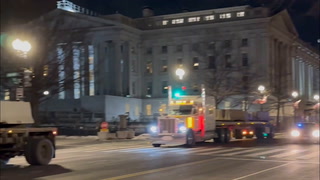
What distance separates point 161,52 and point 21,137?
235ft

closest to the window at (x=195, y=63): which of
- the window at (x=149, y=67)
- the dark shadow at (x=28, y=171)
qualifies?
the window at (x=149, y=67)

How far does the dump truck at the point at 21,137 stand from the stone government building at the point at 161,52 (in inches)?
2078

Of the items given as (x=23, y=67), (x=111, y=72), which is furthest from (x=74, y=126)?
(x=111, y=72)

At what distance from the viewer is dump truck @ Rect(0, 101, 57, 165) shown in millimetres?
16516

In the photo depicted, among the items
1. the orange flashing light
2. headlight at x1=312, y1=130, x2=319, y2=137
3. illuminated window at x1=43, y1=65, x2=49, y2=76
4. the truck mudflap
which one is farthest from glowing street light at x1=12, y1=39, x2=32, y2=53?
headlight at x1=312, y1=130, x2=319, y2=137

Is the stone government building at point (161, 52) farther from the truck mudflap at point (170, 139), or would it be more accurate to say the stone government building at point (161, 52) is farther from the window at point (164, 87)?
the truck mudflap at point (170, 139)

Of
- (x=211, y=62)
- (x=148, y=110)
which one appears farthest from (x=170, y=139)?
(x=148, y=110)

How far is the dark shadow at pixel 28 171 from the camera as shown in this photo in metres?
14.4

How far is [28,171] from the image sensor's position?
15758mm

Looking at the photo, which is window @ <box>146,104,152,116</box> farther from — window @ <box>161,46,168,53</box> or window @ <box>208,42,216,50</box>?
window @ <box>208,42,216,50</box>

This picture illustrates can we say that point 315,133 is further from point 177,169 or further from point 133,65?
point 133,65

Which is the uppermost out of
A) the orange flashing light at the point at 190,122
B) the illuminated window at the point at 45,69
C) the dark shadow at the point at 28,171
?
the illuminated window at the point at 45,69

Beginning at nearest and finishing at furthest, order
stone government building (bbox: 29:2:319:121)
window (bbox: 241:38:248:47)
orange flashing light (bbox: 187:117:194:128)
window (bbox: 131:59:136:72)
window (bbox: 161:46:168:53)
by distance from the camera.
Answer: orange flashing light (bbox: 187:117:194:128)
stone government building (bbox: 29:2:319:121)
window (bbox: 241:38:248:47)
window (bbox: 161:46:168:53)
window (bbox: 131:59:136:72)

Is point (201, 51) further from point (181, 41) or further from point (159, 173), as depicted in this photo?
point (159, 173)
